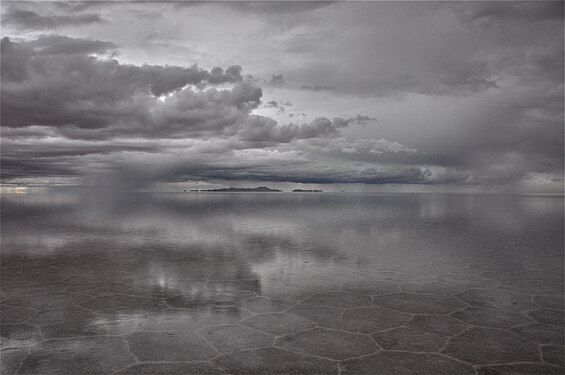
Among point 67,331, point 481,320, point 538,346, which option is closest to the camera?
point 538,346

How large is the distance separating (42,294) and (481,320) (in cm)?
726

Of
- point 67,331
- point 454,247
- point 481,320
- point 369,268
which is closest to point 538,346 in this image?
point 481,320

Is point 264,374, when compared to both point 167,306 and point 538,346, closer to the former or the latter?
point 167,306

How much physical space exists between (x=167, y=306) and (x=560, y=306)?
638cm

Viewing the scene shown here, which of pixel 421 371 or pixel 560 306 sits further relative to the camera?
pixel 560 306

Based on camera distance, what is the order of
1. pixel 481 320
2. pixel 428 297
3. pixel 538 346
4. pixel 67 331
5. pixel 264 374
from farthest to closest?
pixel 428 297 < pixel 481 320 < pixel 67 331 < pixel 538 346 < pixel 264 374

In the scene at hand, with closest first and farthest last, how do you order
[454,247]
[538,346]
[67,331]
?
[538,346]
[67,331]
[454,247]

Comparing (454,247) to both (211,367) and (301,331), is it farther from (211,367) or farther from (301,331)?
(211,367)

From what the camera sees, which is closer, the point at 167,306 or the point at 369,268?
the point at 167,306

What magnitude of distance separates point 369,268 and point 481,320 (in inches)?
152

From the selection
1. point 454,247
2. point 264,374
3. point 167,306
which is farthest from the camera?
point 454,247

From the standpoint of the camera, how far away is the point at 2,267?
31.9ft

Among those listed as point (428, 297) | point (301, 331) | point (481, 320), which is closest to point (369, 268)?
point (428, 297)

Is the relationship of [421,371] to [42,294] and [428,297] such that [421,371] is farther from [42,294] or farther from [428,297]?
[42,294]
